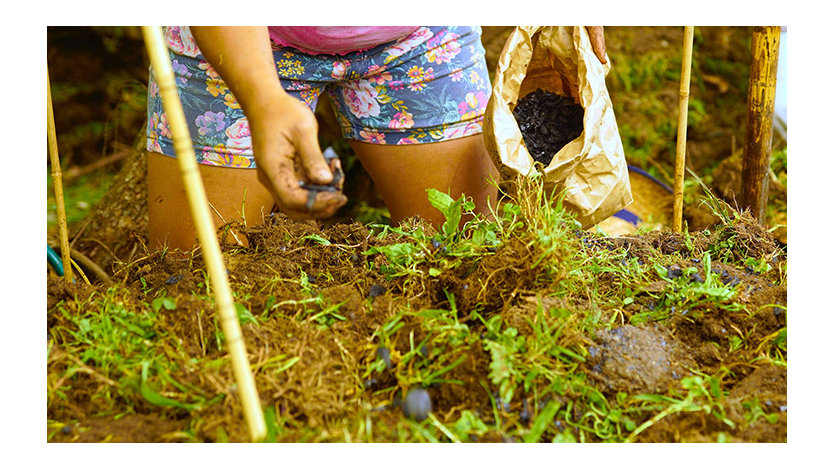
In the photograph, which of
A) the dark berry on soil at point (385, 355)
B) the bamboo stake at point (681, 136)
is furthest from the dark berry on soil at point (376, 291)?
the bamboo stake at point (681, 136)

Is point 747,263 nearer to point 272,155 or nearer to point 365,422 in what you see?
point 365,422

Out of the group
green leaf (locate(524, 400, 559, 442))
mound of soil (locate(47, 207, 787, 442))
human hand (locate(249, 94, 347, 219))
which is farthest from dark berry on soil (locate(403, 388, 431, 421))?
human hand (locate(249, 94, 347, 219))

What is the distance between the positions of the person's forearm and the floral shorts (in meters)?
0.45

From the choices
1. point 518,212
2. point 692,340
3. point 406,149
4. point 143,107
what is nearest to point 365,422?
point 518,212

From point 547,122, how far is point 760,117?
0.57 meters

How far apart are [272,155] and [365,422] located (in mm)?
442

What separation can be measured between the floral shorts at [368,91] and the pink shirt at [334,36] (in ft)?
0.11

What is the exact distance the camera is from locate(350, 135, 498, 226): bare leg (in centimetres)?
184

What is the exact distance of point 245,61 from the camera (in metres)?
1.17

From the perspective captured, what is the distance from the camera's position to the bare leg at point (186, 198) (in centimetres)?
174

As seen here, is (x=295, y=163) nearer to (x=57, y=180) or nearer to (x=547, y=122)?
(x=57, y=180)

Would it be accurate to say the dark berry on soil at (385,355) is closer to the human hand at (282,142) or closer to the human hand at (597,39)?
the human hand at (282,142)

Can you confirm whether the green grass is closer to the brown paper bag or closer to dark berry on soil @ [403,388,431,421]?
the brown paper bag
